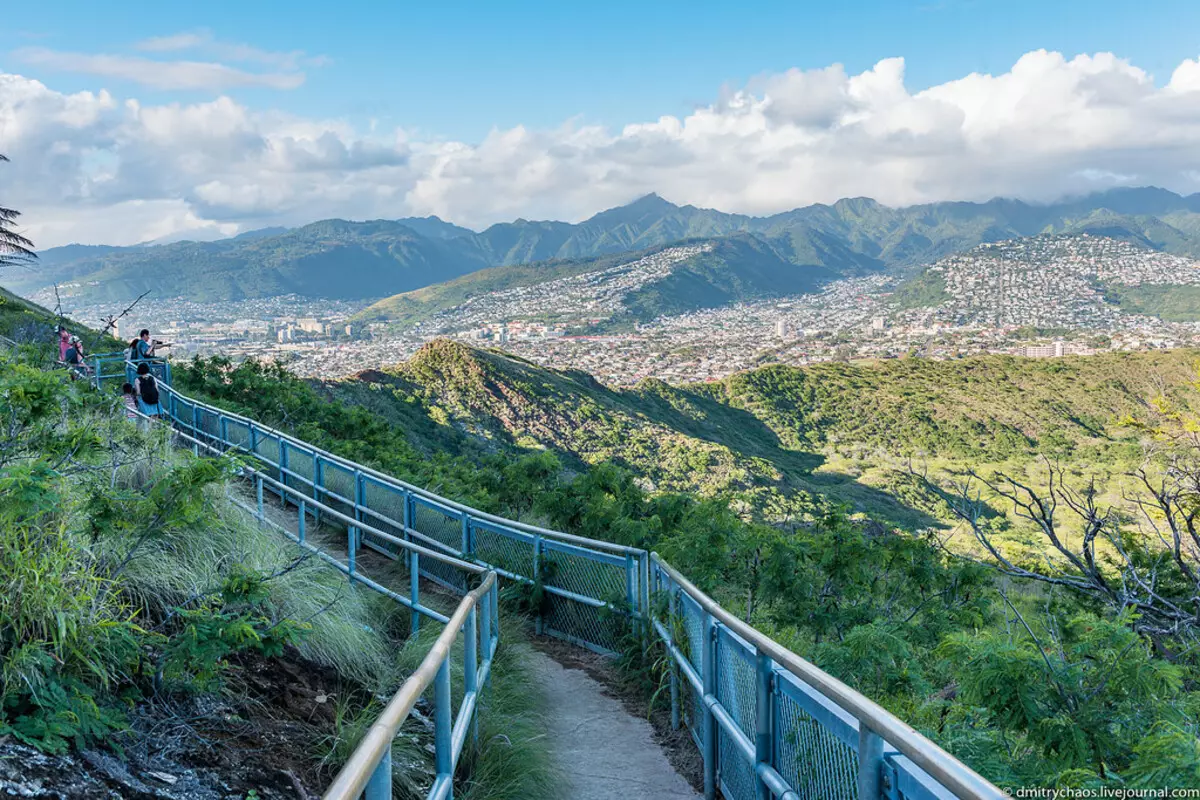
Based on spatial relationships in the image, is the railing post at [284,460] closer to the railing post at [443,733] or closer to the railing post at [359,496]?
the railing post at [359,496]

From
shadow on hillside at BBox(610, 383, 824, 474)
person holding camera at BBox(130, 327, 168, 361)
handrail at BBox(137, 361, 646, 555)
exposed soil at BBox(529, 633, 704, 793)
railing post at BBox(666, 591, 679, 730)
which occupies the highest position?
person holding camera at BBox(130, 327, 168, 361)

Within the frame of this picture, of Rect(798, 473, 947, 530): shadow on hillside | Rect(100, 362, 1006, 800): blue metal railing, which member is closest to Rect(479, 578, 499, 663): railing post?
Rect(100, 362, 1006, 800): blue metal railing

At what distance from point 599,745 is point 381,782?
3718 millimetres

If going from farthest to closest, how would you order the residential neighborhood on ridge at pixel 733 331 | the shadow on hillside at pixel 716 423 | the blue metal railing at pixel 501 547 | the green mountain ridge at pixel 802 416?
the residential neighborhood on ridge at pixel 733 331 → the shadow on hillside at pixel 716 423 → the green mountain ridge at pixel 802 416 → the blue metal railing at pixel 501 547

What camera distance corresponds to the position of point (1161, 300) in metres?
180

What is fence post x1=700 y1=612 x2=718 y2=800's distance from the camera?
4695 mm

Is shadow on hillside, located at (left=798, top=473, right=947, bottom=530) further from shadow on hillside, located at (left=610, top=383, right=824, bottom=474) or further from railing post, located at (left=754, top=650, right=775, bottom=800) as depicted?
railing post, located at (left=754, top=650, right=775, bottom=800)

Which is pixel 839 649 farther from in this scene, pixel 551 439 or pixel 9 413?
pixel 551 439

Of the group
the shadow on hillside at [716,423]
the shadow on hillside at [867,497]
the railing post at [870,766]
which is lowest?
the shadow on hillside at [867,497]

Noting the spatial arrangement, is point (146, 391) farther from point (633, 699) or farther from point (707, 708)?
point (707, 708)

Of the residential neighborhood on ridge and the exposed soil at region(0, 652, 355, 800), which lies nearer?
the exposed soil at region(0, 652, 355, 800)

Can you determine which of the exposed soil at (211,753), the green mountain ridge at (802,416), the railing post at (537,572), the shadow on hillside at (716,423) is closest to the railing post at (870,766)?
the exposed soil at (211,753)

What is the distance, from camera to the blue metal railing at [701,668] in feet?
7.82

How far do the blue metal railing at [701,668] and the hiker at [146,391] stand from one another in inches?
143
